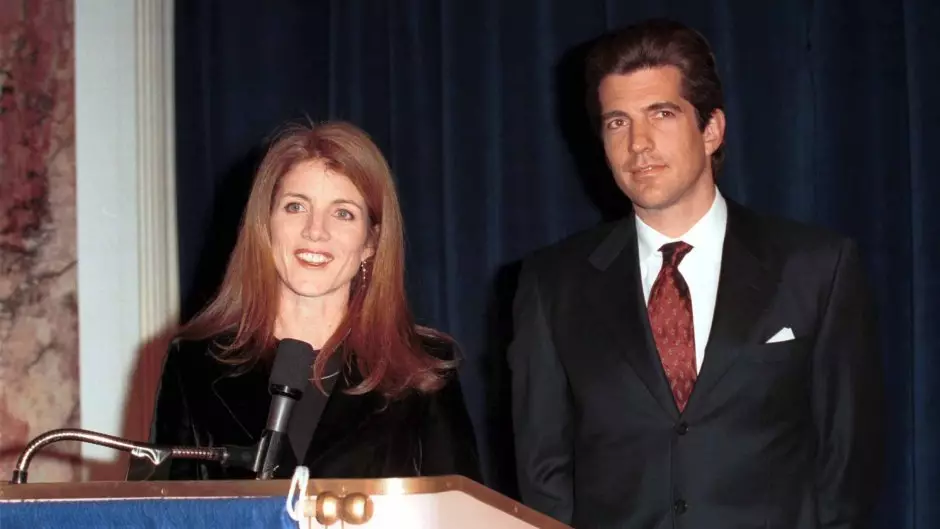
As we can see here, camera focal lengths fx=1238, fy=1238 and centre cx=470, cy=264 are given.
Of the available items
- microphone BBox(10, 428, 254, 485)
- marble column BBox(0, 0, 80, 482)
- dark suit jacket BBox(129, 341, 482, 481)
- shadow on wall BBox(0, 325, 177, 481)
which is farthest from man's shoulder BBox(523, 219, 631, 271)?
marble column BBox(0, 0, 80, 482)

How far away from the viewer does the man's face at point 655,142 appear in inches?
84.9

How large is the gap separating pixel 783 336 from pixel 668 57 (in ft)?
1.77

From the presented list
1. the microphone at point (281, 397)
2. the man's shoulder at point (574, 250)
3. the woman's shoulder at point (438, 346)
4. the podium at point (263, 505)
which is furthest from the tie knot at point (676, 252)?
the podium at point (263, 505)

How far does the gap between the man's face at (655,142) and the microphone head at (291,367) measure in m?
0.88

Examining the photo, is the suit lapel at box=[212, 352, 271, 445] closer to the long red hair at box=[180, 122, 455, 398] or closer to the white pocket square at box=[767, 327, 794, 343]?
the long red hair at box=[180, 122, 455, 398]

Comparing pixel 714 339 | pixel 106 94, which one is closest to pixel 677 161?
pixel 714 339

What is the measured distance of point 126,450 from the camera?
1246 mm

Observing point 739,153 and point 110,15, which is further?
point 110,15

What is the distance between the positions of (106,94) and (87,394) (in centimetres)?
88

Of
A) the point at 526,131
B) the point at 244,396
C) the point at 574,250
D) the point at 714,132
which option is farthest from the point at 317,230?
the point at 526,131

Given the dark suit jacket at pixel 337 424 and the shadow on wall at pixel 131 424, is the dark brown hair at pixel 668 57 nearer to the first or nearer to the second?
the dark suit jacket at pixel 337 424

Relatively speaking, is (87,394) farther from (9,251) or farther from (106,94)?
(106,94)

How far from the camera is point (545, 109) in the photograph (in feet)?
11.2

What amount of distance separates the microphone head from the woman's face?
23.5 inches
